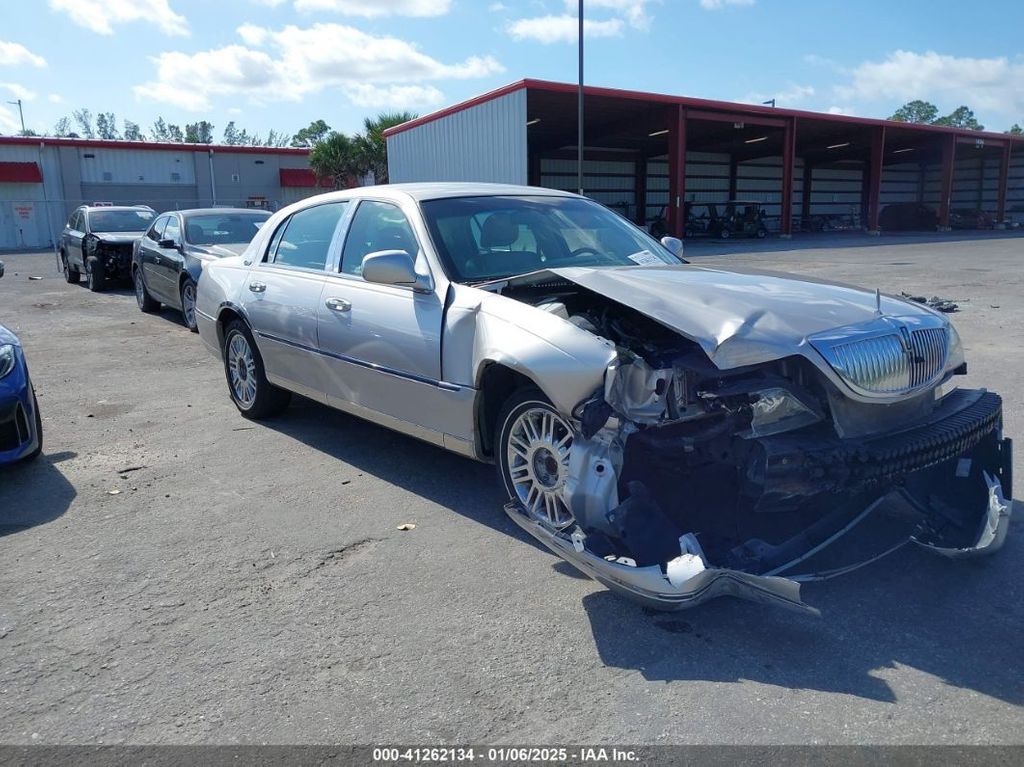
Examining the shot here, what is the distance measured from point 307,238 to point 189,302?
19.2 feet

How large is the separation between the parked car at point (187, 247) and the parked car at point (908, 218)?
40.1 meters

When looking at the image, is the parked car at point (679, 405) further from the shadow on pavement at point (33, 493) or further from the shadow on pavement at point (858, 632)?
the shadow on pavement at point (33, 493)

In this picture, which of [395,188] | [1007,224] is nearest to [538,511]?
[395,188]

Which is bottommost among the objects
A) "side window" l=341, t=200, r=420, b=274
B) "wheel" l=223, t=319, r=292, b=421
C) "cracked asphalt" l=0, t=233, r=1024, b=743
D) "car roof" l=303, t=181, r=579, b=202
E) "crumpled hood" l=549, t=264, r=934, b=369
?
"cracked asphalt" l=0, t=233, r=1024, b=743

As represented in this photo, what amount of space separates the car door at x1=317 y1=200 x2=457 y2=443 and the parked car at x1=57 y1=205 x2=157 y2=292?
39.7 feet

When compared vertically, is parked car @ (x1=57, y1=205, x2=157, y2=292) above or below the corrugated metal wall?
below

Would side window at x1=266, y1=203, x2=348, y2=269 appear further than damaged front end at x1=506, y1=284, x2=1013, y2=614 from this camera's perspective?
Yes

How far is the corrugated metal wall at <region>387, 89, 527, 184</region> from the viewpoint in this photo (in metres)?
25.1

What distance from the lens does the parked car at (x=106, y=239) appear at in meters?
15.4

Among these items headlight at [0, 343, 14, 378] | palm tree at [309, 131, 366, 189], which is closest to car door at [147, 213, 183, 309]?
headlight at [0, 343, 14, 378]

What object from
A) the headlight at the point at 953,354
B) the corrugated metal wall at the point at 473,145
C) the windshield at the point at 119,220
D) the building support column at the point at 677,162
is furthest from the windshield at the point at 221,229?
the building support column at the point at 677,162

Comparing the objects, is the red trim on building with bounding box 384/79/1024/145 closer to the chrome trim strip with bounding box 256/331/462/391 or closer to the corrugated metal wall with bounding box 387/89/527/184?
the corrugated metal wall with bounding box 387/89/527/184

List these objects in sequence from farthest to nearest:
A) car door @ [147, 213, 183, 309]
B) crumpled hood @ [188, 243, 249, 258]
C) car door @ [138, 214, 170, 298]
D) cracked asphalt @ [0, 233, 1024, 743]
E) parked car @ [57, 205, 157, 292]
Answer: parked car @ [57, 205, 157, 292] < car door @ [138, 214, 170, 298] < car door @ [147, 213, 183, 309] < crumpled hood @ [188, 243, 249, 258] < cracked asphalt @ [0, 233, 1024, 743]

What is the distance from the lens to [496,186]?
17.8 ft
